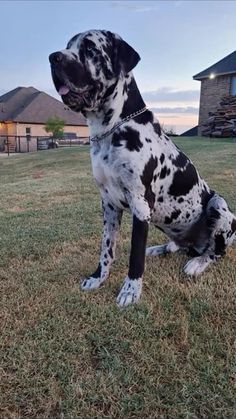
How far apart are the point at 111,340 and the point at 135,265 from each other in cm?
58

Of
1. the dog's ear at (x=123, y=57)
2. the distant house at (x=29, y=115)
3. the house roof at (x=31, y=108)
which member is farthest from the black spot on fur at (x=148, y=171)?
the house roof at (x=31, y=108)

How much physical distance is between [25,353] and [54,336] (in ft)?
0.68

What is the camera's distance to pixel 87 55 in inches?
89.7

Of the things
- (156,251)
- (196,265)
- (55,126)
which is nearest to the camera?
(196,265)

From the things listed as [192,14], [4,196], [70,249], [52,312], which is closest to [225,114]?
[192,14]

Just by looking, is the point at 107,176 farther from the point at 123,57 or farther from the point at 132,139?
the point at 123,57

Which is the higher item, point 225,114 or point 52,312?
point 225,114

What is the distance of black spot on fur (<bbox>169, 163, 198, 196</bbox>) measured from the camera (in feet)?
9.12

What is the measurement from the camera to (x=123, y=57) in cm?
239

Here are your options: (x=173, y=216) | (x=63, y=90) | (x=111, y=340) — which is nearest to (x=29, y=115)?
(x=173, y=216)

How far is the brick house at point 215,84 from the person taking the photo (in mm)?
21375

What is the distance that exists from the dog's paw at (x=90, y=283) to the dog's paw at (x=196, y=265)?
2.25 feet

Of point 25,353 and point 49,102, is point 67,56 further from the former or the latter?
point 49,102

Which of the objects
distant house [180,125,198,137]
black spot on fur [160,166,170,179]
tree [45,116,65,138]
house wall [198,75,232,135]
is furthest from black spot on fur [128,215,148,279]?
tree [45,116,65,138]
